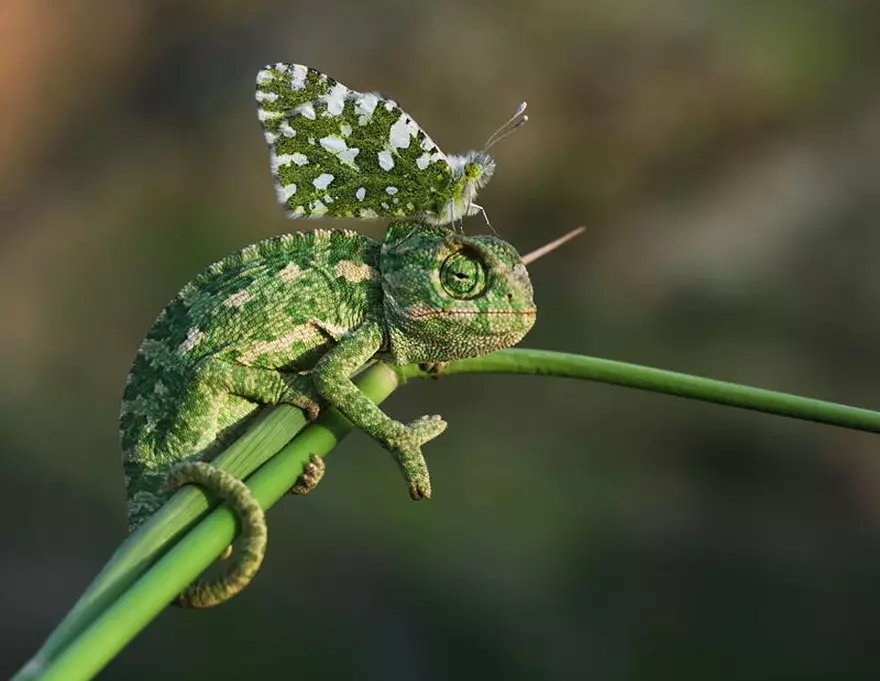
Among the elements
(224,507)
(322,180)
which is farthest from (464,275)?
(224,507)

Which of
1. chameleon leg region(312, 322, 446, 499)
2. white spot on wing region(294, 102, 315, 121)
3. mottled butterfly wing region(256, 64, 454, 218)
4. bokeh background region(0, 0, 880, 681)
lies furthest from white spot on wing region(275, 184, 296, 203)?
bokeh background region(0, 0, 880, 681)

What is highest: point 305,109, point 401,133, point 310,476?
point 305,109

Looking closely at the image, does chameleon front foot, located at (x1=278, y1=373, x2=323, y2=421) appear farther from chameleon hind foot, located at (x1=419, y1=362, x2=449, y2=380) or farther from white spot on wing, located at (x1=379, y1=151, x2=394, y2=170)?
white spot on wing, located at (x1=379, y1=151, x2=394, y2=170)

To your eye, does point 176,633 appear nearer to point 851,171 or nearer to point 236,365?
point 236,365

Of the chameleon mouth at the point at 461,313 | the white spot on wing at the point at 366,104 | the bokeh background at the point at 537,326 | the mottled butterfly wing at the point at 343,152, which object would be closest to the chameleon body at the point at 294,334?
the chameleon mouth at the point at 461,313

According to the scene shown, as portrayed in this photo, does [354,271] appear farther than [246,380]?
Yes

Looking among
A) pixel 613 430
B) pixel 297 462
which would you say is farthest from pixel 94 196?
pixel 297 462

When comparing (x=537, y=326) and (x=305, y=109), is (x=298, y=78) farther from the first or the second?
(x=537, y=326)
